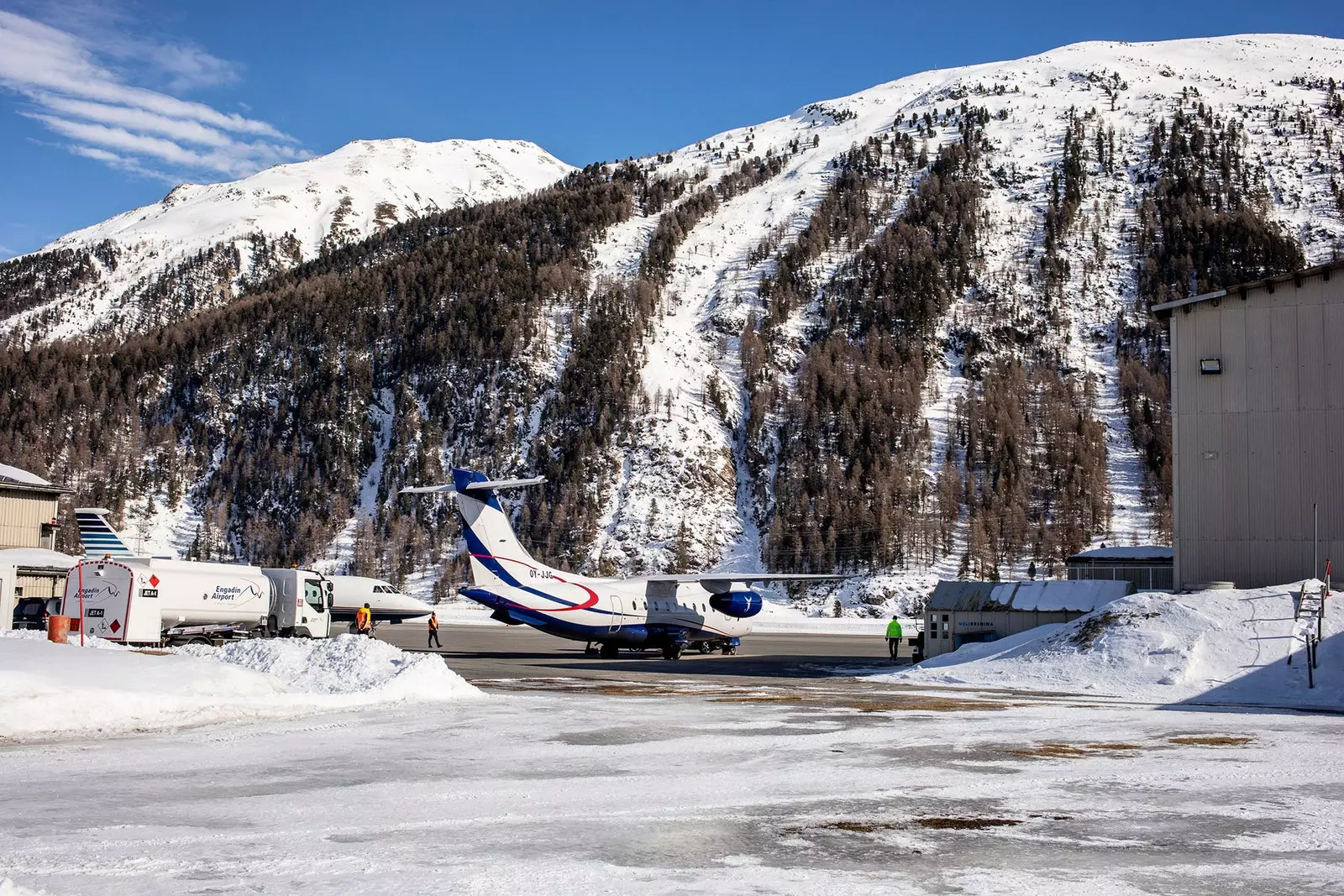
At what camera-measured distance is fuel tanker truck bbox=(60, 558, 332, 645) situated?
31.9m

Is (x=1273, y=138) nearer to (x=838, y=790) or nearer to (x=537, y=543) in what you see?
(x=537, y=543)

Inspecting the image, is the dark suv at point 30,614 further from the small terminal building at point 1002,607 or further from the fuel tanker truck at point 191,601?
the small terminal building at point 1002,607

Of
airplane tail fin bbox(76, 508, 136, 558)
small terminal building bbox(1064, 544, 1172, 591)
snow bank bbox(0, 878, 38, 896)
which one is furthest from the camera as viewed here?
airplane tail fin bbox(76, 508, 136, 558)

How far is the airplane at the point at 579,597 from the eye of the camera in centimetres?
3803

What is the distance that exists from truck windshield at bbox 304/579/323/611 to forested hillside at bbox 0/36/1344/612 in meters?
52.2

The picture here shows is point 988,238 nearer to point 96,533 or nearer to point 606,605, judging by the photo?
point 606,605

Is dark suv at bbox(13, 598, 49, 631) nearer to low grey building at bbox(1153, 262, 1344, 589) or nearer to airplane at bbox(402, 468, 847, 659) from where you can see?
airplane at bbox(402, 468, 847, 659)

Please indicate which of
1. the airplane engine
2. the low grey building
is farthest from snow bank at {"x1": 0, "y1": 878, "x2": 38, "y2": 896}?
the airplane engine

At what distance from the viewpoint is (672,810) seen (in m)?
11.2

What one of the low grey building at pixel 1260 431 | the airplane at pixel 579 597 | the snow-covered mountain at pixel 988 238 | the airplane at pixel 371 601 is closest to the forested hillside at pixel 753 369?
the snow-covered mountain at pixel 988 238

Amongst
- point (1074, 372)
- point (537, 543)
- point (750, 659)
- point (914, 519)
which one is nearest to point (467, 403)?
point (537, 543)

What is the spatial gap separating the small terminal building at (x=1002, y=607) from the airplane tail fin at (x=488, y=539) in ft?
43.5

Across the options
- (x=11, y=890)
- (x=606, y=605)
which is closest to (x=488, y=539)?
(x=606, y=605)

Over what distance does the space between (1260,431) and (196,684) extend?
92.7 ft
